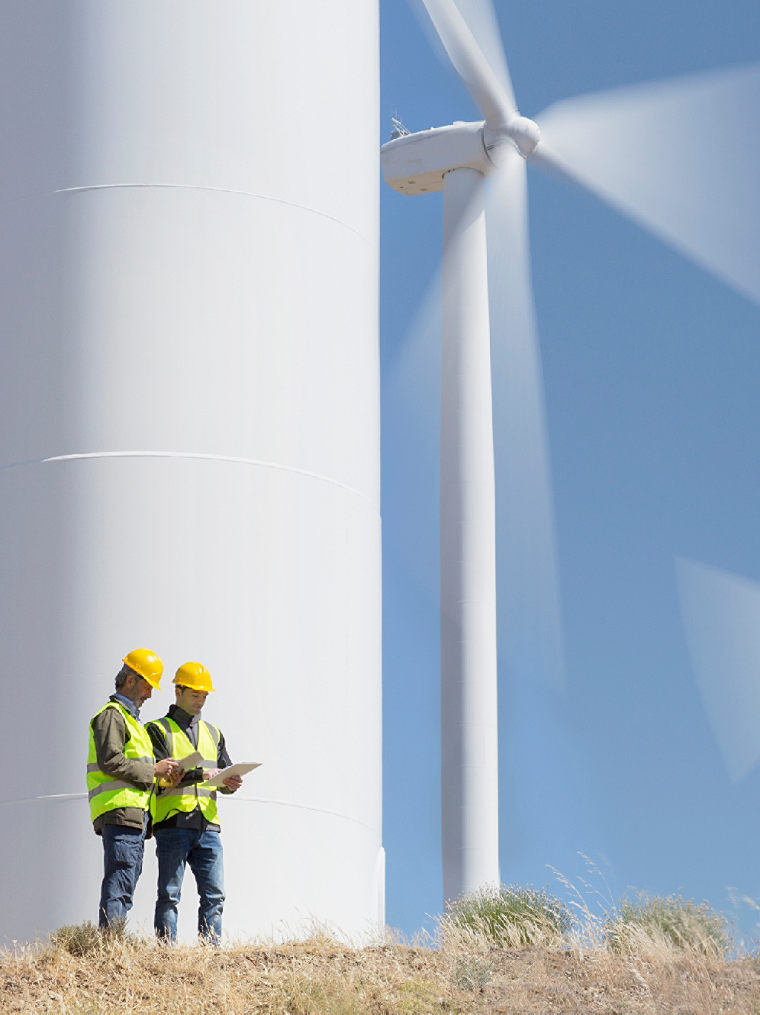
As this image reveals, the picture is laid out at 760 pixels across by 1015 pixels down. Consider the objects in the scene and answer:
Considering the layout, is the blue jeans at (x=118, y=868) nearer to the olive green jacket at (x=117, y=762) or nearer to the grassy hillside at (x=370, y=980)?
the olive green jacket at (x=117, y=762)

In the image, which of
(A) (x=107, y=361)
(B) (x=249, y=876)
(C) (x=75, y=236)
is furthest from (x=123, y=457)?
(B) (x=249, y=876)

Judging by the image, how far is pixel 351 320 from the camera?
20.6m

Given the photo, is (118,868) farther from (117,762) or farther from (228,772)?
(228,772)

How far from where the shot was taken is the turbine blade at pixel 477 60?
2634 centimetres

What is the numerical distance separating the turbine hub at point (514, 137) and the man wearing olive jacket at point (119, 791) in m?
17.4

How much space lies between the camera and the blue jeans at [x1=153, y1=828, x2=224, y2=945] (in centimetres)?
1453

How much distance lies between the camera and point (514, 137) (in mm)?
29641

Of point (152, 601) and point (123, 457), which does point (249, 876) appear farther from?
point (123, 457)

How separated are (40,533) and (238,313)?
3.23m

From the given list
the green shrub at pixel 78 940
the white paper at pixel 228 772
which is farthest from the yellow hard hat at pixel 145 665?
the green shrub at pixel 78 940

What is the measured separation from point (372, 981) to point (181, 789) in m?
2.70

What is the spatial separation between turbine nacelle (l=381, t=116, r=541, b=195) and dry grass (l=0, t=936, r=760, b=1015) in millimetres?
18362

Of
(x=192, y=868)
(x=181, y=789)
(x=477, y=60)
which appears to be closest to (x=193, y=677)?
(x=181, y=789)

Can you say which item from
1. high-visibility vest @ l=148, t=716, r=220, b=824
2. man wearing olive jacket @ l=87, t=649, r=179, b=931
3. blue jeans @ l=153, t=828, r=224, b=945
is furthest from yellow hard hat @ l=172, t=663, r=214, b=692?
blue jeans @ l=153, t=828, r=224, b=945
